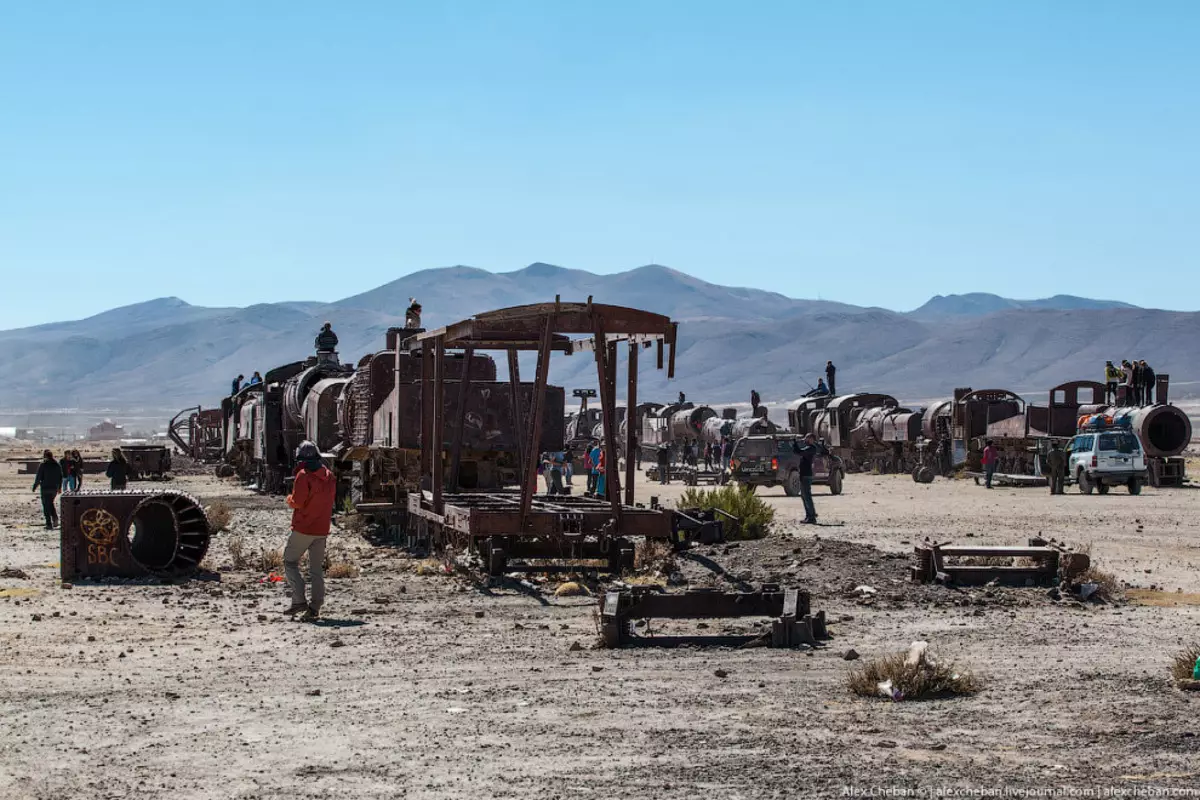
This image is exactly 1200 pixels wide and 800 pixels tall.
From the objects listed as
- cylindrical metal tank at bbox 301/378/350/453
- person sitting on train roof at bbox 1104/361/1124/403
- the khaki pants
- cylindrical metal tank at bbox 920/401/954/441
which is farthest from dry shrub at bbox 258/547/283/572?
cylindrical metal tank at bbox 920/401/954/441

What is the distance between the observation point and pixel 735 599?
38.0 feet

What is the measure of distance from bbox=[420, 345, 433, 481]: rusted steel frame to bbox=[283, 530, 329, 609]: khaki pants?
15.5 feet

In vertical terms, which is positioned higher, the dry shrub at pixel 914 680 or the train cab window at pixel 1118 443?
the train cab window at pixel 1118 443

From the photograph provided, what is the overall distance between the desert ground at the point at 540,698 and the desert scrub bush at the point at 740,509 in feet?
15.8

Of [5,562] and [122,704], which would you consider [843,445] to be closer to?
[5,562]

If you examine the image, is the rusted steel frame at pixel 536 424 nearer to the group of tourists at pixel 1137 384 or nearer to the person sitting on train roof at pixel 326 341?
the person sitting on train roof at pixel 326 341

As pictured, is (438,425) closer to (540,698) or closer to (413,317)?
(413,317)

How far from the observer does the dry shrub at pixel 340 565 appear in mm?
16453

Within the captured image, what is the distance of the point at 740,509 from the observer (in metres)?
21.3

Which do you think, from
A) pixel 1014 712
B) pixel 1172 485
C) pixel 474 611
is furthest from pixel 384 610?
pixel 1172 485

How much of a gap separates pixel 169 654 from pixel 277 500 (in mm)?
21891

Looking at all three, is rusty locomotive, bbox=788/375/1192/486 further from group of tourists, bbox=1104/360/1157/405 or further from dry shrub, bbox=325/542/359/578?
dry shrub, bbox=325/542/359/578

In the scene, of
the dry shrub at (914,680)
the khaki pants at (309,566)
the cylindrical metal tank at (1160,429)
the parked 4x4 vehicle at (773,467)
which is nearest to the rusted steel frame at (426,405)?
the khaki pants at (309,566)

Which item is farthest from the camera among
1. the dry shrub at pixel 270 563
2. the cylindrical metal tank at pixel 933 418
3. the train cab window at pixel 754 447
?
the cylindrical metal tank at pixel 933 418
